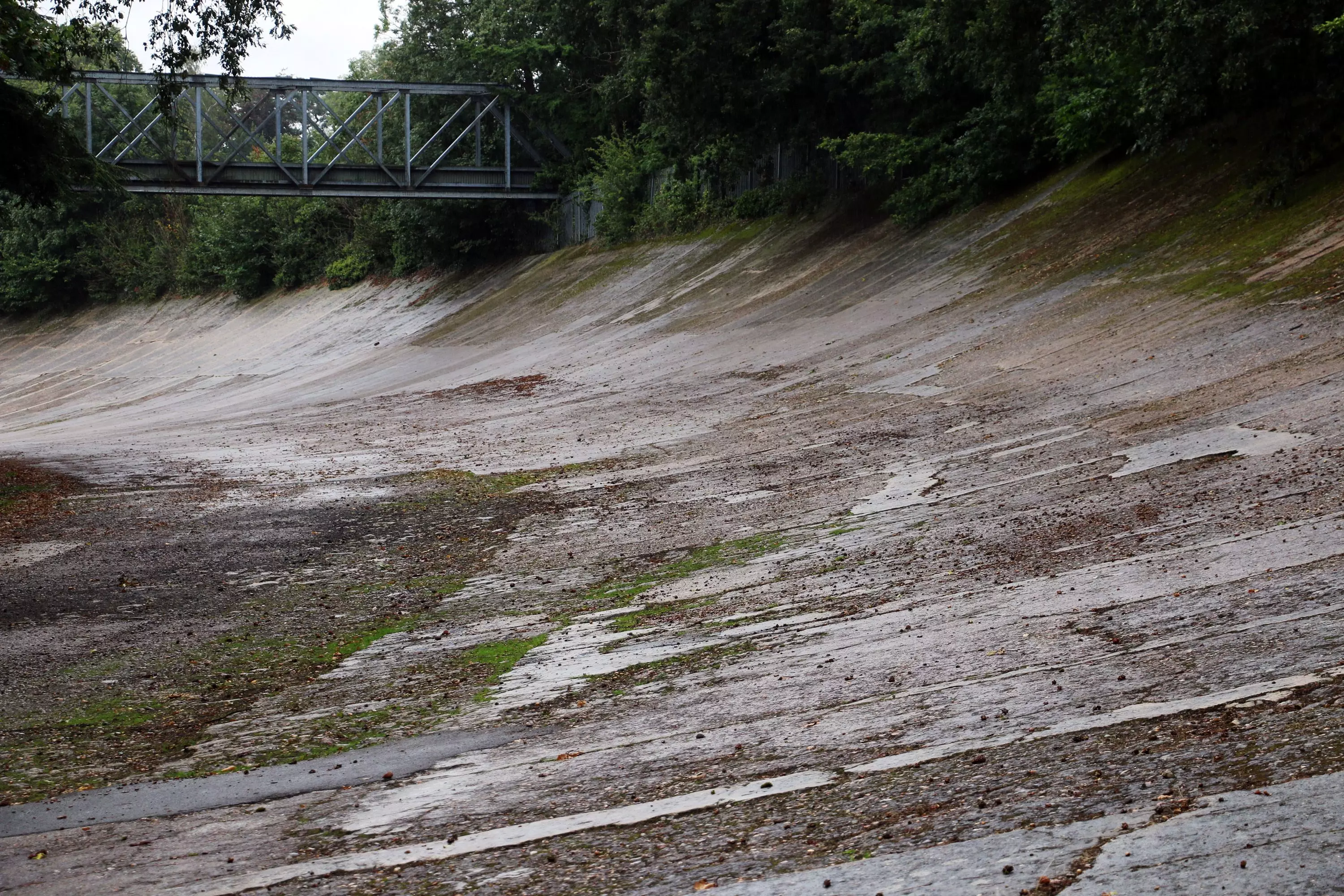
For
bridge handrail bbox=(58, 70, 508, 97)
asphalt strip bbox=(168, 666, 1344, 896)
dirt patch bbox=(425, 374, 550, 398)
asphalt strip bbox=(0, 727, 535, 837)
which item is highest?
bridge handrail bbox=(58, 70, 508, 97)

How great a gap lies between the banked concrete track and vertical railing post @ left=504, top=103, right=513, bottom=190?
799 inches

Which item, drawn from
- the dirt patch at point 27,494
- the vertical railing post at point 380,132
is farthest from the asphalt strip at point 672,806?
the vertical railing post at point 380,132

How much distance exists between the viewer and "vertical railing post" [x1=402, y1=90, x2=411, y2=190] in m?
42.7

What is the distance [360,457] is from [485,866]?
1476 centimetres

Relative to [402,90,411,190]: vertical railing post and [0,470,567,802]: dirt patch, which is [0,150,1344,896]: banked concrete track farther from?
[402,90,411,190]: vertical railing post

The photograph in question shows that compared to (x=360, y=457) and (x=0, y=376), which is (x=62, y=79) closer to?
(x=360, y=457)

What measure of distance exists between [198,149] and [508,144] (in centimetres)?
980

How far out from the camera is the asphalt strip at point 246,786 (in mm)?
6004

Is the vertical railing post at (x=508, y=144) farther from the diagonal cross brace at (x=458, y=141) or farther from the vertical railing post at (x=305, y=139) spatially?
the vertical railing post at (x=305, y=139)

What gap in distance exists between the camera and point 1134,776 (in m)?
5.27

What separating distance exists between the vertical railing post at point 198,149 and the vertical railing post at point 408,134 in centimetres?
615

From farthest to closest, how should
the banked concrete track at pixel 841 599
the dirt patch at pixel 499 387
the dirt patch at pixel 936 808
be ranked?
1. the dirt patch at pixel 499 387
2. the banked concrete track at pixel 841 599
3. the dirt patch at pixel 936 808

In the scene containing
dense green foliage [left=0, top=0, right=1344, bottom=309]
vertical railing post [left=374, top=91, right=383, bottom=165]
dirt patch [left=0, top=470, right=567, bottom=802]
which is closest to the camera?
dirt patch [left=0, top=470, right=567, bottom=802]

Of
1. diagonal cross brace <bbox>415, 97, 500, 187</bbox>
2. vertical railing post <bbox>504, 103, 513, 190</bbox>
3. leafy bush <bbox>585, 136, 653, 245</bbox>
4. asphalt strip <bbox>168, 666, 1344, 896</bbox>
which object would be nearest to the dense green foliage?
leafy bush <bbox>585, 136, 653, 245</bbox>
